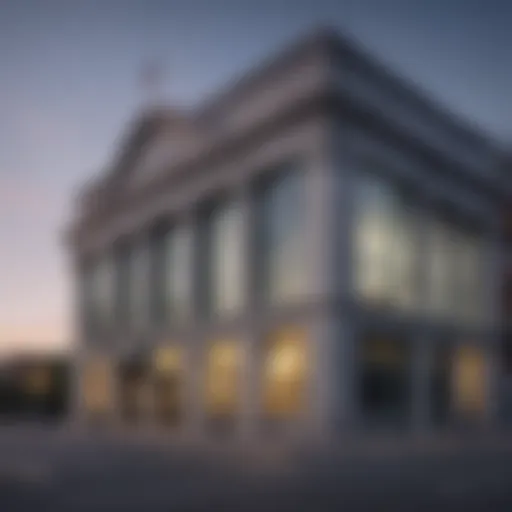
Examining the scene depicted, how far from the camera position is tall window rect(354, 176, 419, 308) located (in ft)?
68.9

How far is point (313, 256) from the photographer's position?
2034 cm

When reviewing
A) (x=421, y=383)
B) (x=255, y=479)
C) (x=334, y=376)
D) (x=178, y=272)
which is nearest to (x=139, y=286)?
(x=178, y=272)

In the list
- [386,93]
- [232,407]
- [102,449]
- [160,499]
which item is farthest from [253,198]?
[160,499]

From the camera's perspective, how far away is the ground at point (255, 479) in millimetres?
7730

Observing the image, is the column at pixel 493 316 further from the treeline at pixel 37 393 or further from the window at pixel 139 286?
the treeline at pixel 37 393

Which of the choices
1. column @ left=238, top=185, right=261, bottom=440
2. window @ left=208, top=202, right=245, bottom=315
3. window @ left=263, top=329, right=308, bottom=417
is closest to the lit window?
window @ left=208, top=202, right=245, bottom=315

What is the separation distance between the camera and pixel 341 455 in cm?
1438

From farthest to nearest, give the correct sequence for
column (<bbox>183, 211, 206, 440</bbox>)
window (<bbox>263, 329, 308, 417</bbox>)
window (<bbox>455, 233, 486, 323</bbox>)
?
column (<bbox>183, 211, 206, 440</bbox>)
window (<bbox>455, 233, 486, 323</bbox>)
window (<bbox>263, 329, 308, 417</bbox>)

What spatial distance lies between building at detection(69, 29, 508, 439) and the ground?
5262mm

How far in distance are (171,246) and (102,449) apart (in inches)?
512

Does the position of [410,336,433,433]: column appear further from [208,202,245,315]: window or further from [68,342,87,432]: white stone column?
[68,342,87,432]: white stone column

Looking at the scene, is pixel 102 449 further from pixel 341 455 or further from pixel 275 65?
pixel 275 65

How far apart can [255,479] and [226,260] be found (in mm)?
15050

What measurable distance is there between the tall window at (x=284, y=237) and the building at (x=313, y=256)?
62 millimetres
